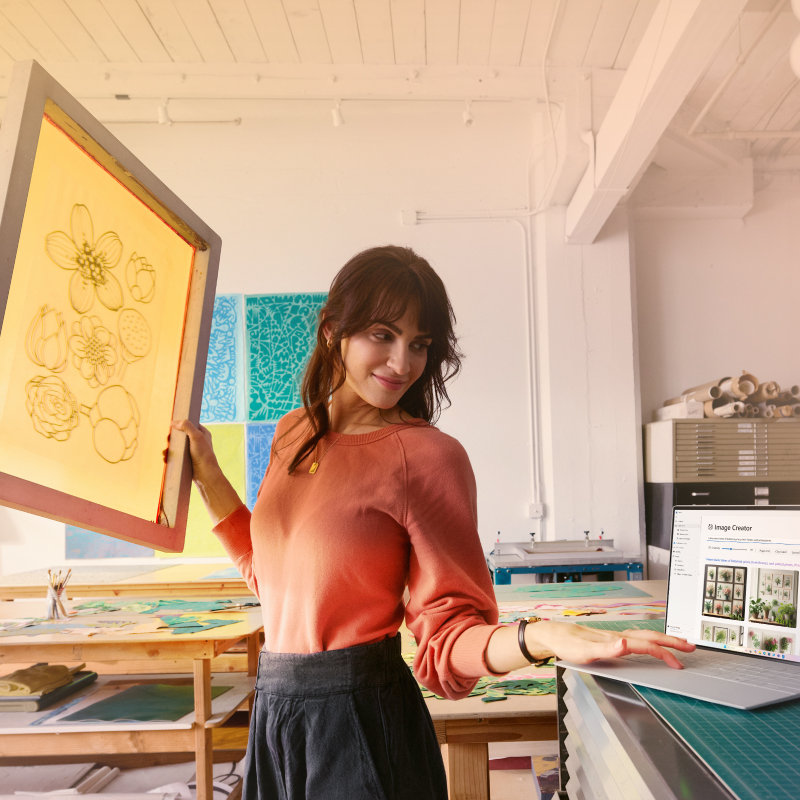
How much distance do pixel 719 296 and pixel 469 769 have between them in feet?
13.9

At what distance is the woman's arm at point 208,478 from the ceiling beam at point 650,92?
6.97 ft

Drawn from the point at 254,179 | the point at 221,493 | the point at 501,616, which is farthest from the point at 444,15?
the point at 221,493

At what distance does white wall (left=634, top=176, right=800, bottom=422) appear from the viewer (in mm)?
4852

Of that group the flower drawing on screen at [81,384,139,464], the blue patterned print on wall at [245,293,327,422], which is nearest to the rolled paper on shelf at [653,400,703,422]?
the blue patterned print on wall at [245,293,327,422]

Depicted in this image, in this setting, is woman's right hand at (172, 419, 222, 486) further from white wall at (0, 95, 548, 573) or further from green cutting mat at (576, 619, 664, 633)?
white wall at (0, 95, 548, 573)

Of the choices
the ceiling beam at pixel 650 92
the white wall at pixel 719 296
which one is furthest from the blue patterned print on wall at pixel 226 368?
the white wall at pixel 719 296

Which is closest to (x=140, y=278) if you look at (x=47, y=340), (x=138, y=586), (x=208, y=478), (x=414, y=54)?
(x=47, y=340)

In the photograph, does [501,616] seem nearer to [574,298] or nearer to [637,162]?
[637,162]

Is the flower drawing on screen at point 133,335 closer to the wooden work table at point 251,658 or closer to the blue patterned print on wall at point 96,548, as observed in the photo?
→ the wooden work table at point 251,658

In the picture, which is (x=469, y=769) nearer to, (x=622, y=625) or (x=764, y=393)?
(x=622, y=625)

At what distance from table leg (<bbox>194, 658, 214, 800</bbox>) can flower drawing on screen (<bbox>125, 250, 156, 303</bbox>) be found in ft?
4.68

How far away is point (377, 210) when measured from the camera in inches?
191

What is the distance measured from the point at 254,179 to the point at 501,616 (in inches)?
145

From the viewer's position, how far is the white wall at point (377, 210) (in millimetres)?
4762
